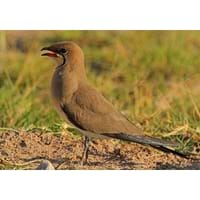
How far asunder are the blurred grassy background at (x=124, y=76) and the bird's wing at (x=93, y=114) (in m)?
0.53

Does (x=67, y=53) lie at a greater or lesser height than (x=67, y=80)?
greater

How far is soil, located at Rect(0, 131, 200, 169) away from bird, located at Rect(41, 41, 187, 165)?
100 millimetres

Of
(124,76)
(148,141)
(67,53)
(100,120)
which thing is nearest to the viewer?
(148,141)

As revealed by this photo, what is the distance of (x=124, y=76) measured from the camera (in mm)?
10055

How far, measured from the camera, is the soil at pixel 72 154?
25.0ft

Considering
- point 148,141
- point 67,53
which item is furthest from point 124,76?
point 148,141

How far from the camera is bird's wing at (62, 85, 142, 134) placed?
24.8ft

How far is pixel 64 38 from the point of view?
10.8 m

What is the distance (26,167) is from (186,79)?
2.56m

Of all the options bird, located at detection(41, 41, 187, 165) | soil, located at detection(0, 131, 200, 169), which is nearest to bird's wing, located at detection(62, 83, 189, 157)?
bird, located at detection(41, 41, 187, 165)

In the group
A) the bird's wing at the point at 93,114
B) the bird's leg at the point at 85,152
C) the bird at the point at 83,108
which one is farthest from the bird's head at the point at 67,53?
the bird's leg at the point at 85,152

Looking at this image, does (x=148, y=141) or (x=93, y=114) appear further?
(x=93, y=114)

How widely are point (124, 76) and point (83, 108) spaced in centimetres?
247

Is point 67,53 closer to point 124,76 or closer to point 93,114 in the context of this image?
point 93,114
